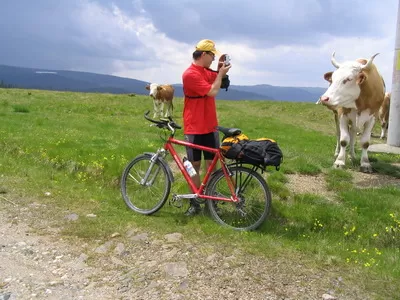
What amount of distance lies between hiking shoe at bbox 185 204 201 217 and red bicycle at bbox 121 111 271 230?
23 centimetres

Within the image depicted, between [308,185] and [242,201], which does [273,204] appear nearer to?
[242,201]

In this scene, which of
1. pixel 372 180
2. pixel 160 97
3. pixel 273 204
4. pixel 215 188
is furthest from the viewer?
pixel 160 97

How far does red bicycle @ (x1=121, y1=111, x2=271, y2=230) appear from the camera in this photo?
260 inches

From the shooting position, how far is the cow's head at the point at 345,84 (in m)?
10.2

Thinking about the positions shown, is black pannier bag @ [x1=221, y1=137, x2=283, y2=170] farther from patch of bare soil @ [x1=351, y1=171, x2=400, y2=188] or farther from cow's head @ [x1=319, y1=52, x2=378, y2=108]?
cow's head @ [x1=319, y1=52, x2=378, y2=108]

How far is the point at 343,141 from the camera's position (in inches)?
434

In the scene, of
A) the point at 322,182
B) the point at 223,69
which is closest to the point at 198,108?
the point at 223,69

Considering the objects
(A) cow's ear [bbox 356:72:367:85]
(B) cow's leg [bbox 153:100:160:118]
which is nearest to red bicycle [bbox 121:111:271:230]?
(A) cow's ear [bbox 356:72:367:85]

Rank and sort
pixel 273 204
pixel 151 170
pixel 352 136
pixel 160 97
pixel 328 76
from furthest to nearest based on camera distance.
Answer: pixel 160 97, pixel 352 136, pixel 328 76, pixel 273 204, pixel 151 170

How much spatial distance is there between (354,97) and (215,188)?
17.2 feet

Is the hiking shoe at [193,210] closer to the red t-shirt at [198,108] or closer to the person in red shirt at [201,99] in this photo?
the person in red shirt at [201,99]

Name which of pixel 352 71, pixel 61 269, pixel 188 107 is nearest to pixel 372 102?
pixel 352 71

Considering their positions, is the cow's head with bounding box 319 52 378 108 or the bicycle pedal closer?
the bicycle pedal

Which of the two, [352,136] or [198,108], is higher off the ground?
[198,108]
